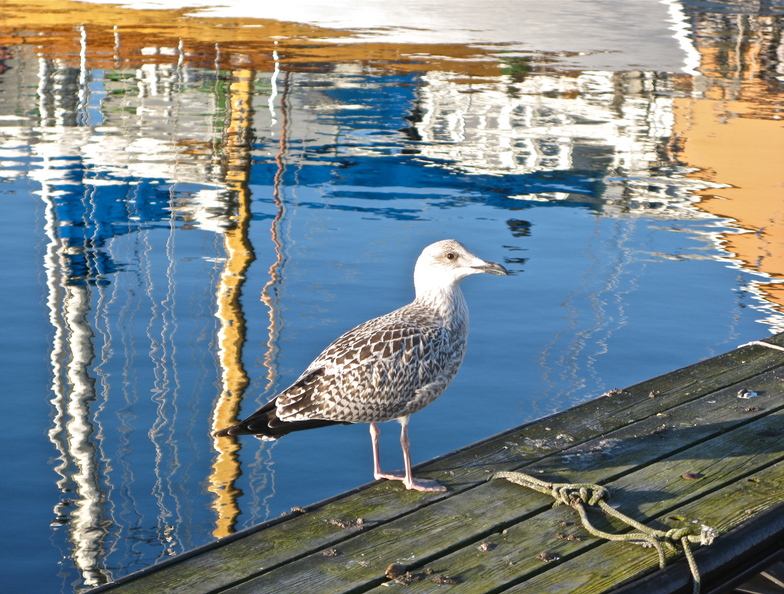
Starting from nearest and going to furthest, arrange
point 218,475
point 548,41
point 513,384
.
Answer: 1. point 218,475
2. point 513,384
3. point 548,41

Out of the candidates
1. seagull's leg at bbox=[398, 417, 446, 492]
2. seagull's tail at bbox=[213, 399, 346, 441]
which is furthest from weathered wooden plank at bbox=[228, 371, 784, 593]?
seagull's tail at bbox=[213, 399, 346, 441]

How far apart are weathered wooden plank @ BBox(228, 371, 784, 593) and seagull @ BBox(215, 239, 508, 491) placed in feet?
0.99

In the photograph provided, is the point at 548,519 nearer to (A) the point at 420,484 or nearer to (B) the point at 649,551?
(B) the point at 649,551

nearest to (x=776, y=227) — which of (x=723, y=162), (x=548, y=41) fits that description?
(x=723, y=162)

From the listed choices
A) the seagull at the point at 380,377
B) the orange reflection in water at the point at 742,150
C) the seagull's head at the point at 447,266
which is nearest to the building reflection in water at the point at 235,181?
the orange reflection in water at the point at 742,150

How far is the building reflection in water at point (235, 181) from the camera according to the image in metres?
6.83

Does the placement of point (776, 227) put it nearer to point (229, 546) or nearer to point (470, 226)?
point (470, 226)

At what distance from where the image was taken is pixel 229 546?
4.46 meters

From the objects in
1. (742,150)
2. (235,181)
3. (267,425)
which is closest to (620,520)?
(267,425)

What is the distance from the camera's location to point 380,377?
5.04 meters

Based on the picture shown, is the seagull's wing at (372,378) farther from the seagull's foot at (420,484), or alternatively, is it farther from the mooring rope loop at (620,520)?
the mooring rope loop at (620,520)

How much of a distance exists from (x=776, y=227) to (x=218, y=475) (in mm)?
8274

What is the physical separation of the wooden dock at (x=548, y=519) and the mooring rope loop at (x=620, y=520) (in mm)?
38

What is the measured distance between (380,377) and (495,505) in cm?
82
